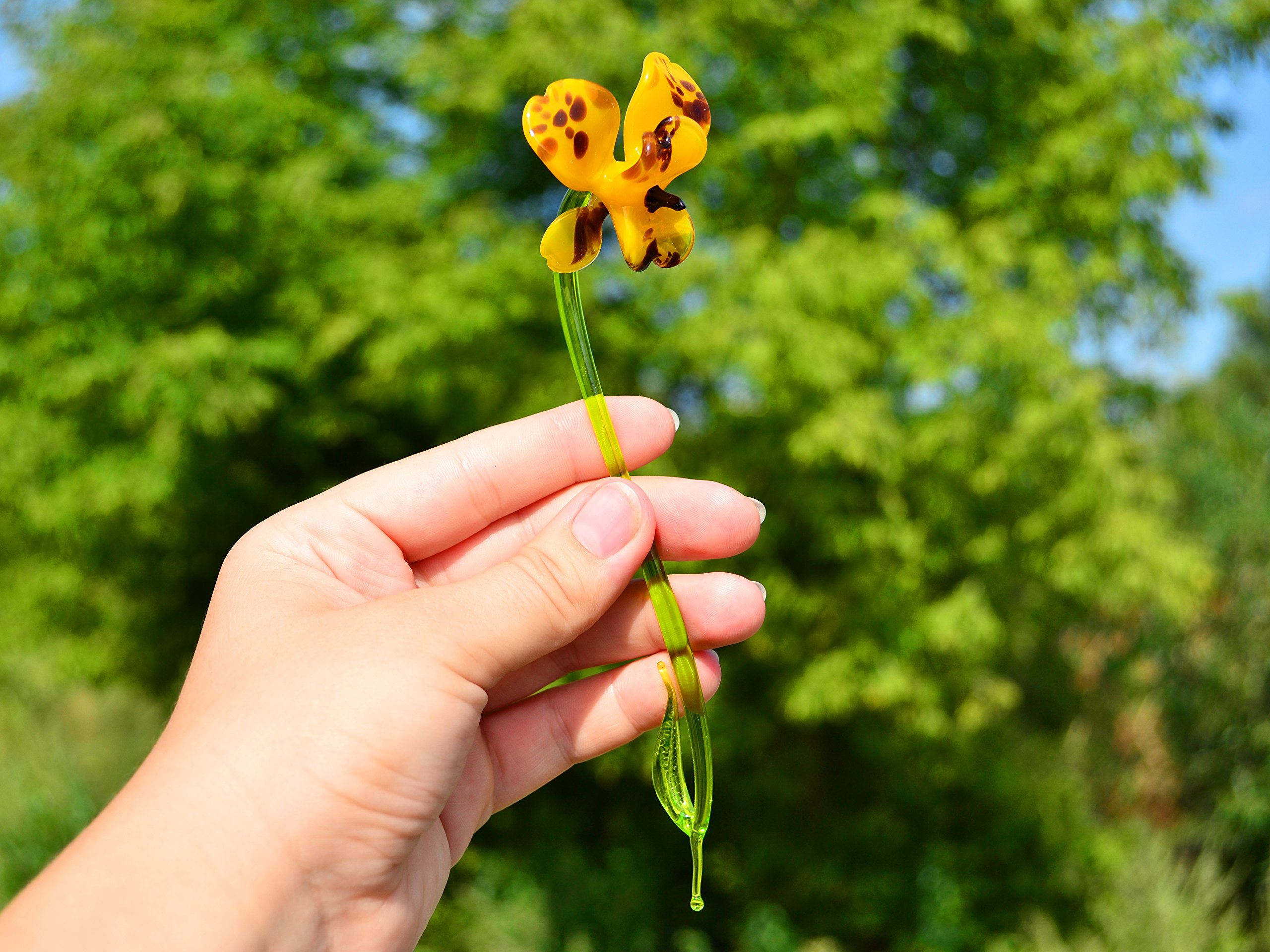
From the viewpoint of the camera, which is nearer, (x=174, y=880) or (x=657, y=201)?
(x=174, y=880)

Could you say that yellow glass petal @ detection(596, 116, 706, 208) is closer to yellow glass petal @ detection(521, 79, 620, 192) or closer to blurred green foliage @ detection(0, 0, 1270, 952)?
yellow glass petal @ detection(521, 79, 620, 192)

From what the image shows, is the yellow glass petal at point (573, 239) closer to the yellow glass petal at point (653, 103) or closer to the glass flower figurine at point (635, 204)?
the glass flower figurine at point (635, 204)

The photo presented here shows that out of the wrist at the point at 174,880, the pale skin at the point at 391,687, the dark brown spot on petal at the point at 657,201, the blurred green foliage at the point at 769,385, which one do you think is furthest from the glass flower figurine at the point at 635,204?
the blurred green foliage at the point at 769,385

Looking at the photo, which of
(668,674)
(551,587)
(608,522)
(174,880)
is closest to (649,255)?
(608,522)

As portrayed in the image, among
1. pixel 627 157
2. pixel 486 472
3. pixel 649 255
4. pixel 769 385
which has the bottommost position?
pixel 769 385

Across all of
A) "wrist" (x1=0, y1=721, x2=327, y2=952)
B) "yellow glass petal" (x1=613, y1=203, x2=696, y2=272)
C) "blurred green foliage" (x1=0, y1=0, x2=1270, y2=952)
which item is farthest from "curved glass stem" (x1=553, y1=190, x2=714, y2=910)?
"blurred green foliage" (x1=0, y1=0, x2=1270, y2=952)

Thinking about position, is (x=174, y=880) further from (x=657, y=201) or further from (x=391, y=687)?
(x=657, y=201)

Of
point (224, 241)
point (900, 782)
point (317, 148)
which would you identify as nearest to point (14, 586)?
point (224, 241)

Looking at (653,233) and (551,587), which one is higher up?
(653,233)
